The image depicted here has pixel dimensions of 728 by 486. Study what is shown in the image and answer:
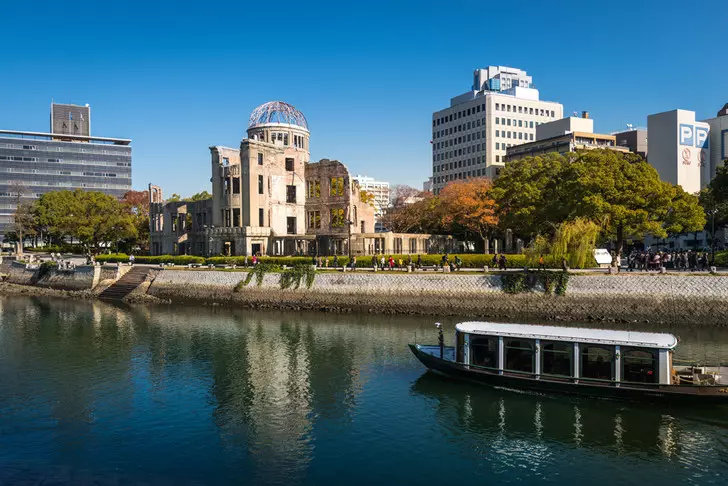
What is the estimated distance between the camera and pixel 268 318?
51750 millimetres

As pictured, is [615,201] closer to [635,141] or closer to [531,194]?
[531,194]

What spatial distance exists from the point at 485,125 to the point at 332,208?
63.5 m

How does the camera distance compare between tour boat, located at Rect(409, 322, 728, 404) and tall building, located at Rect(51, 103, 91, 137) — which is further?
tall building, located at Rect(51, 103, 91, 137)

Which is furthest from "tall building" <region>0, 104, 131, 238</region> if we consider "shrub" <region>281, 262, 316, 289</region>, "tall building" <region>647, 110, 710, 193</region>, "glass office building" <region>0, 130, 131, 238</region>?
"tall building" <region>647, 110, 710, 193</region>

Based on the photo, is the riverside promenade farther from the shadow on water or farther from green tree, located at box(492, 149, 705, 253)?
the shadow on water

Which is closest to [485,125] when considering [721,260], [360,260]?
[360,260]

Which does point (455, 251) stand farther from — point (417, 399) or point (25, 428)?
point (25, 428)

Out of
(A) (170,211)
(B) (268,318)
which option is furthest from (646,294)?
(A) (170,211)

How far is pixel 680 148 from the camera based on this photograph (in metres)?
100

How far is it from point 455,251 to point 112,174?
12121 cm

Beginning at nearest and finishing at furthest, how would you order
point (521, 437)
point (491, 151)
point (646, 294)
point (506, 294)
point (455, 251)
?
point (521, 437)
point (646, 294)
point (506, 294)
point (455, 251)
point (491, 151)

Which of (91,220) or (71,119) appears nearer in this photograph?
(91,220)

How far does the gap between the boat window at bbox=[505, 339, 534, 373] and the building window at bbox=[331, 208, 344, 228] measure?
6087cm

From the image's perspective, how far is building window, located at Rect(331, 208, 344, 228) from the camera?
87406 mm
